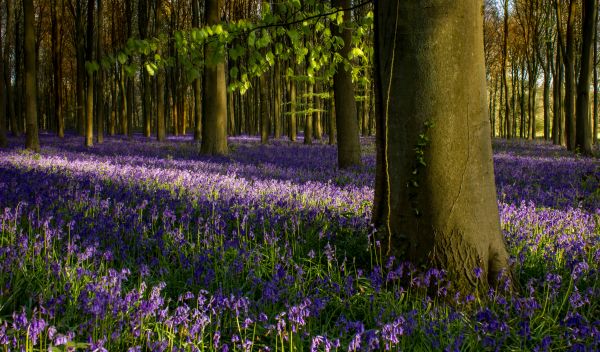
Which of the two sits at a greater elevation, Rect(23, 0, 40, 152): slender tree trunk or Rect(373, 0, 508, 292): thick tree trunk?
Rect(23, 0, 40, 152): slender tree trunk

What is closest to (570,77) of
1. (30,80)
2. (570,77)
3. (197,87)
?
(570,77)

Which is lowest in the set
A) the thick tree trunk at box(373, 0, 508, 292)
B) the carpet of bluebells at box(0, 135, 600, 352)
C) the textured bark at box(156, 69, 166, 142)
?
the carpet of bluebells at box(0, 135, 600, 352)

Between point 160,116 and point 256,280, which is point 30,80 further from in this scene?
point 256,280

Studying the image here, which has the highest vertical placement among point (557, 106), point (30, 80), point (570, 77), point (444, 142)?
point (570, 77)

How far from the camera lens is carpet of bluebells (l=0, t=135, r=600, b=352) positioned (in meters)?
2.66

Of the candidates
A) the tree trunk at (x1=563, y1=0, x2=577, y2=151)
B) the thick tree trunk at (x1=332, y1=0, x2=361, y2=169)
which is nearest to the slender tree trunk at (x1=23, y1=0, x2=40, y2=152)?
the thick tree trunk at (x1=332, y1=0, x2=361, y2=169)

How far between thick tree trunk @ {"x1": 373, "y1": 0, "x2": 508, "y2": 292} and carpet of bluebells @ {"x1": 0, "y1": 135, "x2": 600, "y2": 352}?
251 mm

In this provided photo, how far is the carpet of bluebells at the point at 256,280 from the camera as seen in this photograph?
8.73 ft

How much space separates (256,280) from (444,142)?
70.1 inches

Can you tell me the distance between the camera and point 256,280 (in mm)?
3508

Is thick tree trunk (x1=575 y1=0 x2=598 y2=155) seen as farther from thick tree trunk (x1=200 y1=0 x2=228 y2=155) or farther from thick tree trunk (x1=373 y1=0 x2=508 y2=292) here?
thick tree trunk (x1=373 y1=0 x2=508 y2=292)

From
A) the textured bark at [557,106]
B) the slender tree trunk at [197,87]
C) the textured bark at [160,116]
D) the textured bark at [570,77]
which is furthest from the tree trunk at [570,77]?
the textured bark at [160,116]

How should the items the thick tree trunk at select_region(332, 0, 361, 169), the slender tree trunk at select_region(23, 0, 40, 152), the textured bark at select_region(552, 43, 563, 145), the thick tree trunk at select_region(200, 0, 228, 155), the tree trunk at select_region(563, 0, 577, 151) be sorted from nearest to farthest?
the thick tree trunk at select_region(332, 0, 361, 169), the slender tree trunk at select_region(23, 0, 40, 152), the thick tree trunk at select_region(200, 0, 228, 155), the tree trunk at select_region(563, 0, 577, 151), the textured bark at select_region(552, 43, 563, 145)

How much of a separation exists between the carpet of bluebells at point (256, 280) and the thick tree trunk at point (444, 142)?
0.25 m
